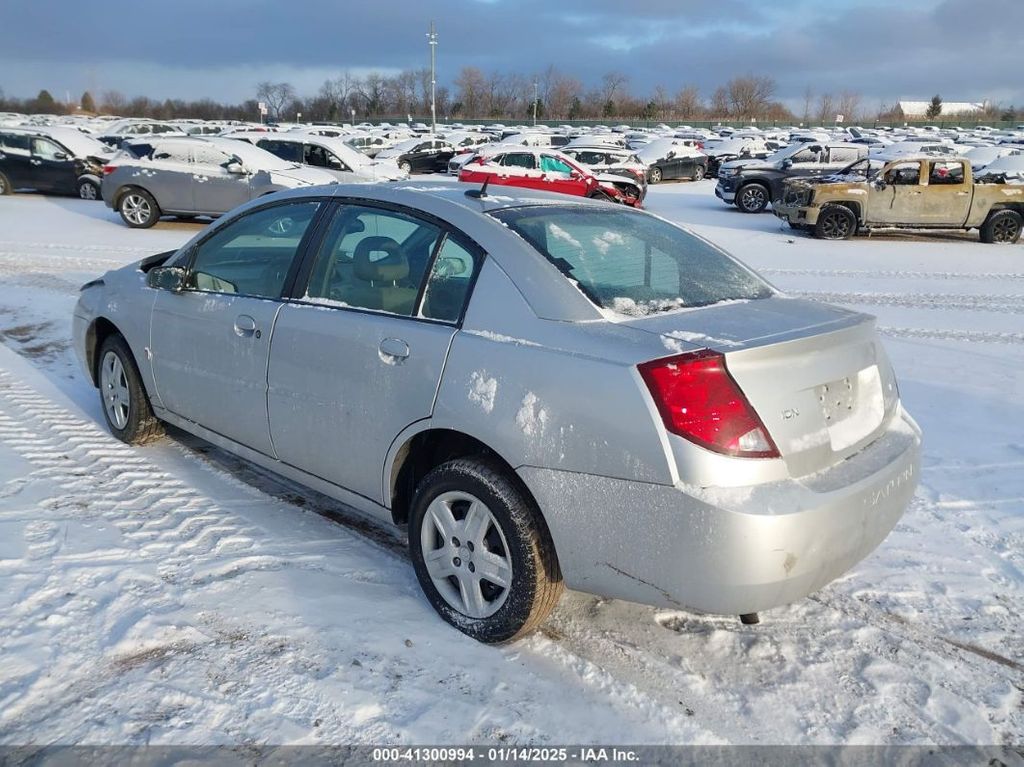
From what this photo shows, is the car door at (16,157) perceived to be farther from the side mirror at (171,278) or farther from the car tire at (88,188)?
the side mirror at (171,278)

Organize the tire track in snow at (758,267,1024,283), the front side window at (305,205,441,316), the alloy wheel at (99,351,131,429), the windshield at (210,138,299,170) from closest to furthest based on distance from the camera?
1. the front side window at (305,205,441,316)
2. the alloy wheel at (99,351,131,429)
3. the tire track in snow at (758,267,1024,283)
4. the windshield at (210,138,299,170)

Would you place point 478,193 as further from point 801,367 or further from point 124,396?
point 124,396

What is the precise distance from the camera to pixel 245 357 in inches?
154

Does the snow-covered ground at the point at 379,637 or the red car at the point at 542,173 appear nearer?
the snow-covered ground at the point at 379,637

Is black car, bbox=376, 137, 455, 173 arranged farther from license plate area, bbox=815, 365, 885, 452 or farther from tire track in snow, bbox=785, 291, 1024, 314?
license plate area, bbox=815, 365, 885, 452

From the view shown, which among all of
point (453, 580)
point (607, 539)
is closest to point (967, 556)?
point (607, 539)

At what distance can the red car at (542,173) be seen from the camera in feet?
65.6

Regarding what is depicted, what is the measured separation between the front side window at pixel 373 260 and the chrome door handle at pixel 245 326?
0.35 m

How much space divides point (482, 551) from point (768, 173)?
20.3 meters

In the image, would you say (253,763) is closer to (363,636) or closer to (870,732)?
(363,636)

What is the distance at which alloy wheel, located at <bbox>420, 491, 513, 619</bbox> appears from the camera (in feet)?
9.83

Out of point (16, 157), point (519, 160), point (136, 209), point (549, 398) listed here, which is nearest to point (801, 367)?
point (549, 398)

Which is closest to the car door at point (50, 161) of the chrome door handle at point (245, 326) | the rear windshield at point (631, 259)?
the chrome door handle at point (245, 326)

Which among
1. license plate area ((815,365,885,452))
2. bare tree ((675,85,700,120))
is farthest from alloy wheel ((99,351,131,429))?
bare tree ((675,85,700,120))
